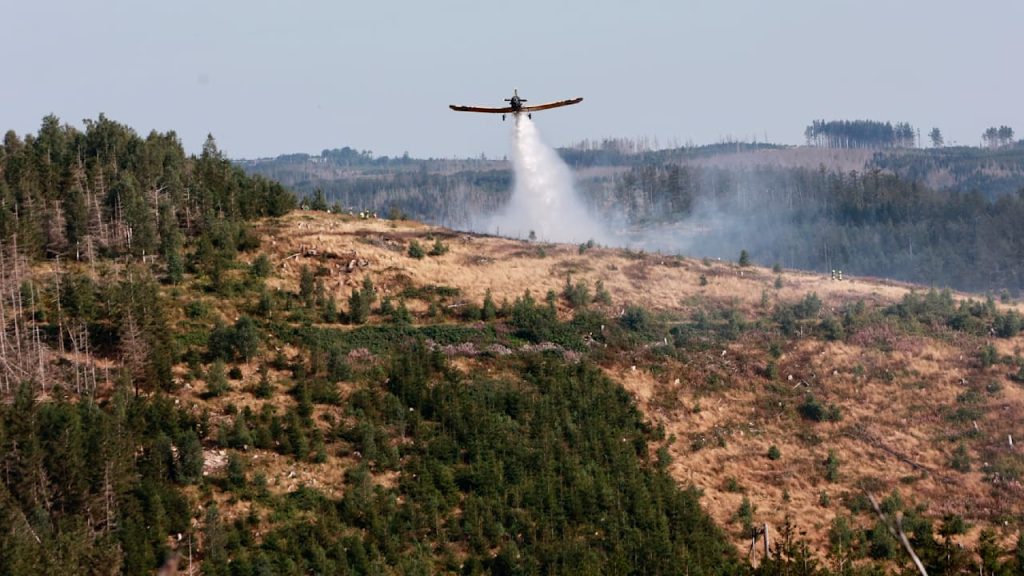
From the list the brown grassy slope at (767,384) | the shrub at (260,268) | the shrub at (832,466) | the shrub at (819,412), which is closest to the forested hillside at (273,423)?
the shrub at (260,268)

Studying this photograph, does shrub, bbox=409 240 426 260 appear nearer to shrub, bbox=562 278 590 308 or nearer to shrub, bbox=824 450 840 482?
shrub, bbox=562 278 590 308

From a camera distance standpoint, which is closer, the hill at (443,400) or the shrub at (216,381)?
the hill at (443,400)

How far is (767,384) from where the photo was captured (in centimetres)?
8269

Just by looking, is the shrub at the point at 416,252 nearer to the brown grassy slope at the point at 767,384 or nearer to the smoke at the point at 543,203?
the brown grassy slope at the point at 767,384

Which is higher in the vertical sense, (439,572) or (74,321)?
(74,321)

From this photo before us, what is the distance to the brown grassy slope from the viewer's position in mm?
71312

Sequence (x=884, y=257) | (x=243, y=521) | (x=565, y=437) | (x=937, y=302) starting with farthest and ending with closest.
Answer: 1. (x=884, y=257)
2. (x=937, y=302)
3. (x=565, y=437)
4. (x=243, y=521)

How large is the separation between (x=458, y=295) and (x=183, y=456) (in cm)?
3197

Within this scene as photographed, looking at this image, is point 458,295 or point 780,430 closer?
point 780,430

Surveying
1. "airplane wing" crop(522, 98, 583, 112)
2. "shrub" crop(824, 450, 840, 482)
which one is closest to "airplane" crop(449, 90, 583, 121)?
"airplane wing" crop(522, 98, 583, 112)

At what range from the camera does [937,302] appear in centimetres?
9662

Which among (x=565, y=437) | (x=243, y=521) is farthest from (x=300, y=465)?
(x=565, y=437)

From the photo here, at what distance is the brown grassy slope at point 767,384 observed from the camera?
234ft

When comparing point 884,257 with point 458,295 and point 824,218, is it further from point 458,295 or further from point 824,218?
point 458,295
